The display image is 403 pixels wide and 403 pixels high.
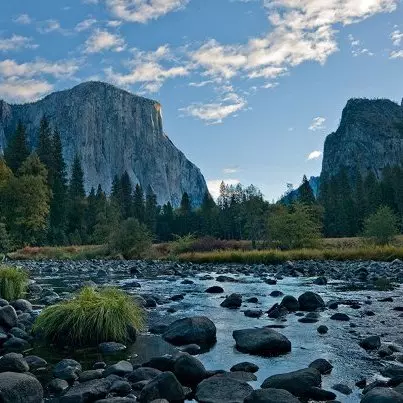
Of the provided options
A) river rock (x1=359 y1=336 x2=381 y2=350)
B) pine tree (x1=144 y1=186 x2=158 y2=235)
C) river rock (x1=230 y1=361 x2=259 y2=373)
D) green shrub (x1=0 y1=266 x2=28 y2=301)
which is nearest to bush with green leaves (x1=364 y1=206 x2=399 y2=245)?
green shrub (x1=0 y1=266 x2=28 y2=301)

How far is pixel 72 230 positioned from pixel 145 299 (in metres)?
66.8

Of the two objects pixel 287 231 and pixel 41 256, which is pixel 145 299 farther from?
pixel 41 256

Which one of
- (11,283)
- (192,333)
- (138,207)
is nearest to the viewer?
(192,333)

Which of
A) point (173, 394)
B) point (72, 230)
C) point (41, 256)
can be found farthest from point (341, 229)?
point (173, 394)

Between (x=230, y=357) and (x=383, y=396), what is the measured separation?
3189 mm

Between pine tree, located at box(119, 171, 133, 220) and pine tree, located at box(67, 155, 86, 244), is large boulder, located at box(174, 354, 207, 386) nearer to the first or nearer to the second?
pine tree, located at box(67, 155, 86, 244)

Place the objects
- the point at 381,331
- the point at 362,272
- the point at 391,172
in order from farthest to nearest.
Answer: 1. the point at 391,172
2. the point at 362,272
3. the point at 381,331

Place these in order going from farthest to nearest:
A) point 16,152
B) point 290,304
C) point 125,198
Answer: point 125,198, point 16,152, point 290,304

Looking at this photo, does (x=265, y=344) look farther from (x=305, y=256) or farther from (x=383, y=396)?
(x=305, y=256)

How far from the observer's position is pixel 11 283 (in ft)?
45.4

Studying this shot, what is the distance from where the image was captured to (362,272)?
73.1 ft

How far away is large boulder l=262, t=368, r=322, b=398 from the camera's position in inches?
231

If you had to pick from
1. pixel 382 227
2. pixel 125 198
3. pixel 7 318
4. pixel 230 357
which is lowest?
pixel 230 357

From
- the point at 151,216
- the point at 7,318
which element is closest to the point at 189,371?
the point at 7,318
